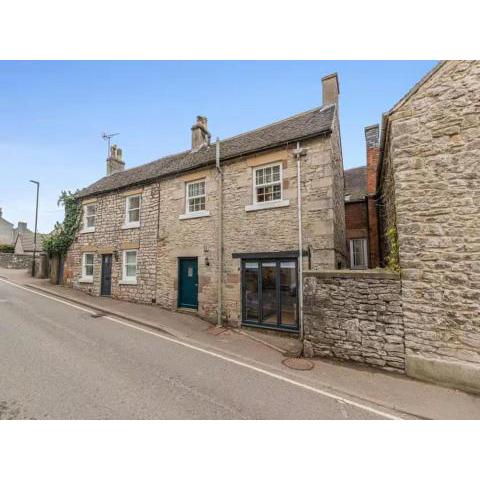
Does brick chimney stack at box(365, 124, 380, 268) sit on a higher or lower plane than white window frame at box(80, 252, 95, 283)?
higher

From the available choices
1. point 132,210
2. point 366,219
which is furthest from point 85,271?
point 366,219

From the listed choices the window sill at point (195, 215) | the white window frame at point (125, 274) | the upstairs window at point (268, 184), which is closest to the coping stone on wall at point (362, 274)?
the upstairs window at point (268, 184)

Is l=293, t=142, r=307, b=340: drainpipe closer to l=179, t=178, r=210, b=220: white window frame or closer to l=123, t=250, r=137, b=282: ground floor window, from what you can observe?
l=179, t=178, r=210, b=220: white window frame

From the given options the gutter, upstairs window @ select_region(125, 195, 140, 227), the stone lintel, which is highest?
the gutter

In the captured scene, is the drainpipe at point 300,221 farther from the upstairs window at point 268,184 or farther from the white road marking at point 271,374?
the white road marking at point 271,374

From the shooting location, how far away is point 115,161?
59.5ft

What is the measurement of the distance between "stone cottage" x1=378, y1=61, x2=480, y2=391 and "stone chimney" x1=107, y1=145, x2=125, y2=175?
687 inches

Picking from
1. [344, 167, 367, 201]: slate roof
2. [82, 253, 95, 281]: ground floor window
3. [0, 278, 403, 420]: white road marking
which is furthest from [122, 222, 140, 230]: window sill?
[344, 167, 367, 201]: slate roof

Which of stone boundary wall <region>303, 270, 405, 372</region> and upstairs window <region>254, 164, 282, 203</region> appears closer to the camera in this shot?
stone boundary wall <region>303, 270, 405, 372</region>

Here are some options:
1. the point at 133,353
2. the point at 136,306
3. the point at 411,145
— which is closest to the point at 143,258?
the point at 136,306

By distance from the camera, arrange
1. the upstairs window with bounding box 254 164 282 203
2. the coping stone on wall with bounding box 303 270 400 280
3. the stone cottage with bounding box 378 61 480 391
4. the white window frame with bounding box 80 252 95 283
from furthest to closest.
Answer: the white window frame with bounding box 80 252 95 283 → the upstairs window with bounding box 254 164 282 203 → the coping stone on wall with bounding box 303 270 400 280 → the stone cottage with bounding box 378 61 480 391

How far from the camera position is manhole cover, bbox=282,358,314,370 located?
19.7 ft

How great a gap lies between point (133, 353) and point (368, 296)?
19.1 ft

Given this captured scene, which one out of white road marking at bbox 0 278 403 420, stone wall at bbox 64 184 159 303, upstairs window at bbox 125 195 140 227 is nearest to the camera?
white road marking at bbox 0 278 403 420
